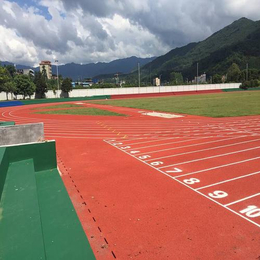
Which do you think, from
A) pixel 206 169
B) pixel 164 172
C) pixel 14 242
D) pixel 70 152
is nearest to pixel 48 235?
pixel 14 242

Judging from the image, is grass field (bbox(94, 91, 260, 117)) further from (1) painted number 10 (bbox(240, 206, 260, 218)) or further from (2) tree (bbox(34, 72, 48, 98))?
(2) tree (bbox(34, 72, 48, 98))

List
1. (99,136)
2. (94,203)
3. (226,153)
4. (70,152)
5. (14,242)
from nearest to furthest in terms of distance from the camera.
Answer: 1. (14,242)
2. (94,203)
3. (226,153)
4. (70,152)
5. (99,136)

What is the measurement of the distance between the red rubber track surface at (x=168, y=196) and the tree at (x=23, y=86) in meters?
54.5

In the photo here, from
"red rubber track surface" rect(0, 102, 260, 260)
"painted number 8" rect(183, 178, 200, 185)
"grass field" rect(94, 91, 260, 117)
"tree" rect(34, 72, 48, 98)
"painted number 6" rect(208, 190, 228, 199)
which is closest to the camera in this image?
"red rubber track surface" rect(0, 102, 260, 260)

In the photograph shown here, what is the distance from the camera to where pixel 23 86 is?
59.5m

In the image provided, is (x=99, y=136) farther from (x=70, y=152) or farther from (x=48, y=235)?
(x=48, y=235)

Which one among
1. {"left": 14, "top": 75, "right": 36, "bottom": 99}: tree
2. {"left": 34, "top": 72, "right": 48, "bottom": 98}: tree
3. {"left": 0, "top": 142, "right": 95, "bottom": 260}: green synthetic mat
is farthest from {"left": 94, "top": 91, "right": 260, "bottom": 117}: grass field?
{"left": 34, "top": 72, "right": 48, "bottom": 98}: tree

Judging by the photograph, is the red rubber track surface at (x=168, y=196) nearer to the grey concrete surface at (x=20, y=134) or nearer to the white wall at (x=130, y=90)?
the grey concrete surface at (x=20, y=134)

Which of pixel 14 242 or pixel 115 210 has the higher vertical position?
pixel 14 242

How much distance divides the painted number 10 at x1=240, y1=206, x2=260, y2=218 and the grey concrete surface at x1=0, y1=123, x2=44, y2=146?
623cm

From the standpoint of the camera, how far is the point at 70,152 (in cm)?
1013

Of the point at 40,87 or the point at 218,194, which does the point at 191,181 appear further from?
the point at 40,87

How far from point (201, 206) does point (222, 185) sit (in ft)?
4.41

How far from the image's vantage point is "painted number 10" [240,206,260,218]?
4.79m
